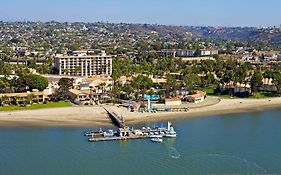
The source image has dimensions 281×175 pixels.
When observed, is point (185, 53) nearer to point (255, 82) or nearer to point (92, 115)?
point (255, 82)

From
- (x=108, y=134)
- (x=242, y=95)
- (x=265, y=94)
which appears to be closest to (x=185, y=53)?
(x=265, y=94)

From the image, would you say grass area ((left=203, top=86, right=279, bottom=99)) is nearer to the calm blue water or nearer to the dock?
the calm blue water

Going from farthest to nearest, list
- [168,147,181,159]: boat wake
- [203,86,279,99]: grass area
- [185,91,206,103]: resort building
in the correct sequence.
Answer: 1. [203,86,279,99]: grass area
2. [185,91,206,103]: resort building
3. [168,147,181,159]: boat wake

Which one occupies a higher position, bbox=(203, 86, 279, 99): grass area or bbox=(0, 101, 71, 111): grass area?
bbox=(203, 86, 279, 99): grass area

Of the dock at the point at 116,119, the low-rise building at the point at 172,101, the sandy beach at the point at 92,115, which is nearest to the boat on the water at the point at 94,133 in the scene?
the dock at the point at 116,119

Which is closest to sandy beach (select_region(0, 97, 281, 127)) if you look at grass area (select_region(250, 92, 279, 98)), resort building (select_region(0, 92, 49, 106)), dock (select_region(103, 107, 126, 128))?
dock (select_region(103, 107, 126, 128))
